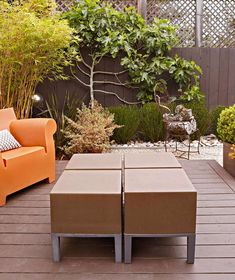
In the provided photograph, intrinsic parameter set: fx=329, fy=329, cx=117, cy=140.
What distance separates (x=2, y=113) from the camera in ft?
11.8

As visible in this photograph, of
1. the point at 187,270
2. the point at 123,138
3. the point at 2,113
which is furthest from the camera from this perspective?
the point at 123,138

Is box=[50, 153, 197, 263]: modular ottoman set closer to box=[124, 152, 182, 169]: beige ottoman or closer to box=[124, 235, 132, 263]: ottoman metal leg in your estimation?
box=[124, 235, 132, 263]: ottoman metal leg

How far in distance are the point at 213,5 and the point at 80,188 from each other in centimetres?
534

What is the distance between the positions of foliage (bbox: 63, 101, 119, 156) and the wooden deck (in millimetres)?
1809

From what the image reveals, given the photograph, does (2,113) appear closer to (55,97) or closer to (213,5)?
(55,97)

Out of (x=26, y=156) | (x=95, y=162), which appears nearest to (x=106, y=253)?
(x=95, y=162)

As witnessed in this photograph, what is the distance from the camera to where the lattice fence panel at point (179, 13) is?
19.7 ft

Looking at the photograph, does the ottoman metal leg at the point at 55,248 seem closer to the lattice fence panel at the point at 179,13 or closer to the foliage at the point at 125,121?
the foliage at the point at 125,121

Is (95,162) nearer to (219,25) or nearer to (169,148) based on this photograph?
(169,148)

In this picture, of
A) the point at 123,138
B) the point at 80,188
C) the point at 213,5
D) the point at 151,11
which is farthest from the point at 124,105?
the point at 80,188

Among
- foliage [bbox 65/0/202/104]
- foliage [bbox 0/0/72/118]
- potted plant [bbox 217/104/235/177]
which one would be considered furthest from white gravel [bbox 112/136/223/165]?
foliage [bbox 0/0/72/118]

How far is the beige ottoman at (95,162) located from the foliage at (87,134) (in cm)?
172

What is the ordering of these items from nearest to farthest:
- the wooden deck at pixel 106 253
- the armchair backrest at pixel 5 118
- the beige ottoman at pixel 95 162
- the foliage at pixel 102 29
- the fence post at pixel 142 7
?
1. the wooden deck at pixel 106 253
2. the beige ottoman at pixel 95 162
3. the armchair backrest at pixel 5 118
4. the foliage at pixel 102 29
5. the fence post at pixel 142 7

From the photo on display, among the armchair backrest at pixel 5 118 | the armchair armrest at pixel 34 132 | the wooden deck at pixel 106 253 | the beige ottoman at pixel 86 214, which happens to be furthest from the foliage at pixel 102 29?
the beige ottoman at pixel 86 214
